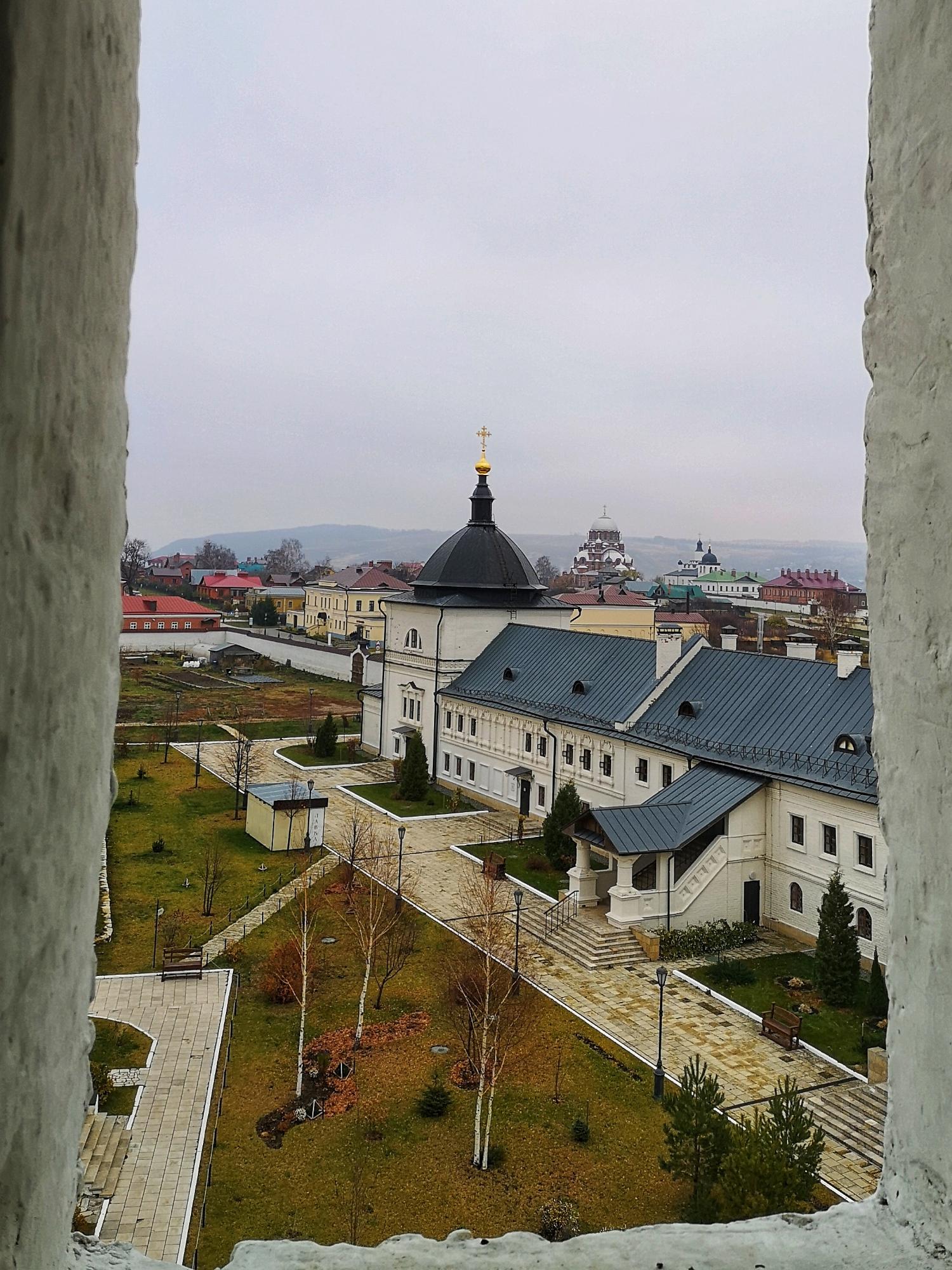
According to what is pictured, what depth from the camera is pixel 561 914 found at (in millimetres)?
20391

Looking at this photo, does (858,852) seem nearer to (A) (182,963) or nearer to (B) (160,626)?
(A) (182,963)

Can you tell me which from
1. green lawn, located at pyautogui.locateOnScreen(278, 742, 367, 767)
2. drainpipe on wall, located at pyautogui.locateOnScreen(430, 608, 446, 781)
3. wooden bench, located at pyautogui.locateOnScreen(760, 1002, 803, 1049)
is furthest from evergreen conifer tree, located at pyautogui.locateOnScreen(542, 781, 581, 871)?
green lawn, located at pyautogui.locateOnScreen(278, 742, 367, 767)

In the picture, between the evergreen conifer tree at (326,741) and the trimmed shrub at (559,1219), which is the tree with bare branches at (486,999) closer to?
the trimmed shrub at (559,1219)

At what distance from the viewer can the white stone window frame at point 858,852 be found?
60.4 feet

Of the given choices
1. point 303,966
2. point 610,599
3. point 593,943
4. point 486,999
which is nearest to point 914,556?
point 486,999

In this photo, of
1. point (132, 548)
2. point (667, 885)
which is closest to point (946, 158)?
point (667, 885)

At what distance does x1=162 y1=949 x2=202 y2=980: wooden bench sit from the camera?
16672 millimetres

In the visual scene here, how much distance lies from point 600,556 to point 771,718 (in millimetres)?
132850

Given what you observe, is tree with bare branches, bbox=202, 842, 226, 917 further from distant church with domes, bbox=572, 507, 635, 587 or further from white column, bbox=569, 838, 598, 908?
distant church with domes, bbox=572, 507, 635, 587

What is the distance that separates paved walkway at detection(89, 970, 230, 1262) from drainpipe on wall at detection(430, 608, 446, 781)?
17826 millimetres

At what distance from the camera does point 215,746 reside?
1538 inches

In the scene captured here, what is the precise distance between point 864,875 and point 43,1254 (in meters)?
19.1

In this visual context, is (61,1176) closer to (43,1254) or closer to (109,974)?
(43,1254)

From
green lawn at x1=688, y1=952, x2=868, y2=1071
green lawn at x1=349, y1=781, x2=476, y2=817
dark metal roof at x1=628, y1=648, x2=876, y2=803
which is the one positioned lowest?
green lawn at x1=349, y1=781, x2=476, y2=817
